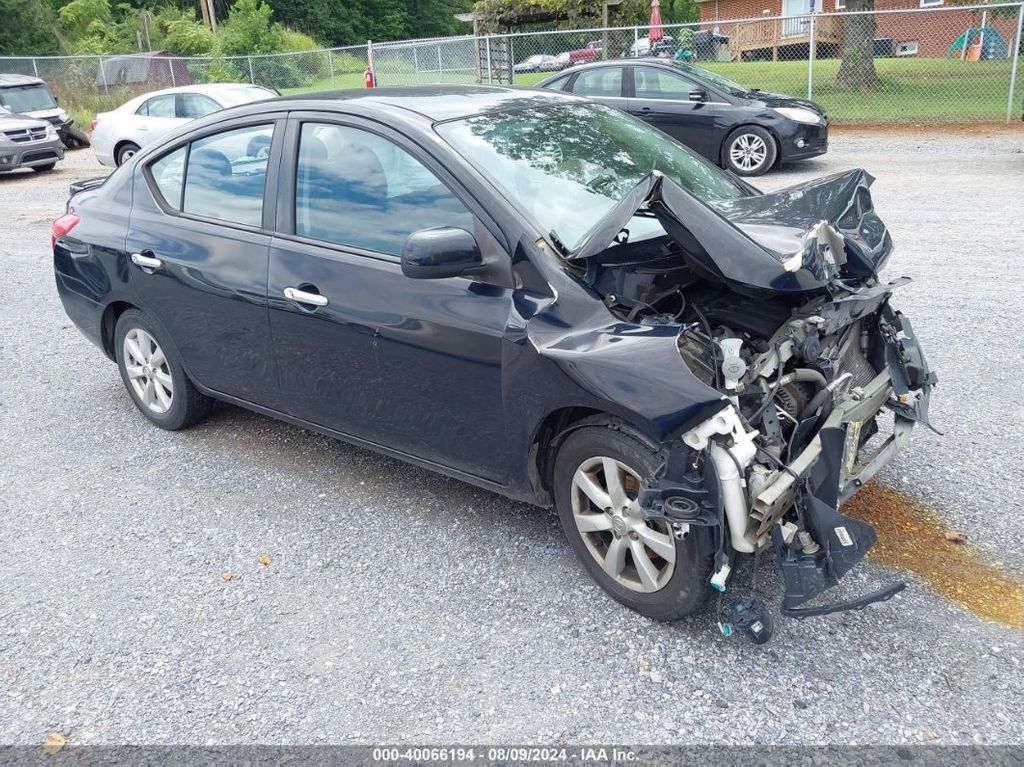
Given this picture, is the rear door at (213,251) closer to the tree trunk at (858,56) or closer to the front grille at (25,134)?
the front grille at (25,134)

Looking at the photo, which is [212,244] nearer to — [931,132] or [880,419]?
[880,419]

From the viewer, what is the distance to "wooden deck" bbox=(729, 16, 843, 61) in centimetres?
1994

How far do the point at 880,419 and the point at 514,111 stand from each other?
2374 millimetres

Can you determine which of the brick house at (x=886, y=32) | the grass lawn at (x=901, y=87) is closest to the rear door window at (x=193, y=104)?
the grass lawn at (x=901, y=87)

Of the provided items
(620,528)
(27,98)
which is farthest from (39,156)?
(620,528)

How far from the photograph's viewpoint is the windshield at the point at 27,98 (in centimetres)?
1906

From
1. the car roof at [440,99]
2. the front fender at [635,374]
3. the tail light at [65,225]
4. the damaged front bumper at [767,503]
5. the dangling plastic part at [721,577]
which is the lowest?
the dangling plastic part at [721,577]

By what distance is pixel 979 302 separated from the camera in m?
6.51

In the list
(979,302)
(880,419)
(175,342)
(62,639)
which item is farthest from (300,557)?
(979,302)

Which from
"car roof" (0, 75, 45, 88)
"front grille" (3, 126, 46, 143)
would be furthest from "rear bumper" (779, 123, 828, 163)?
"car roof" (0, 75, 45, 88)

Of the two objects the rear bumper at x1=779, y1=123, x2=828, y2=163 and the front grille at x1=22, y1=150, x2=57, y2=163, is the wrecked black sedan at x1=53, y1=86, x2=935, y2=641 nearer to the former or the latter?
the rear bumper at x1=779, y1=123, x2=828, y2=163

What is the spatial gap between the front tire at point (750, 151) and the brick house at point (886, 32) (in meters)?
3.44

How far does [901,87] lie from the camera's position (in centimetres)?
1953

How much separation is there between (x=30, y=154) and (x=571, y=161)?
16532mm
